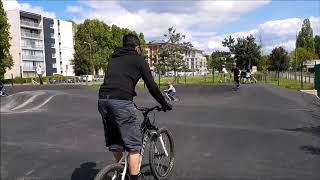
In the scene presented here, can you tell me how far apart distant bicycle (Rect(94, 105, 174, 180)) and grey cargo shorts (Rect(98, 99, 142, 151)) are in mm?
176

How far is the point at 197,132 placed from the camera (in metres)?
8.38

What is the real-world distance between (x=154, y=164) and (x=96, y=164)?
5.41 feet

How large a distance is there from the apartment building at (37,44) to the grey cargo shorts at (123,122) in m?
75.6

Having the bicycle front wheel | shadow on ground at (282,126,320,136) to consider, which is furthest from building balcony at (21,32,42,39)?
the bicycle front wheel

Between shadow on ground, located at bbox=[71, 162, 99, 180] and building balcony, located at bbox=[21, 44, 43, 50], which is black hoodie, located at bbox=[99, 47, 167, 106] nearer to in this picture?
shadow on ground, located at bbox=[71, 162, 99, 180]

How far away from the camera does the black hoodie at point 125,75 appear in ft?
13.8

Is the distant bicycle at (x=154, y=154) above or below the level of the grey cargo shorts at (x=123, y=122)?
below

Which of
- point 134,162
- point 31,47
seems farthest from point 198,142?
point 31,47

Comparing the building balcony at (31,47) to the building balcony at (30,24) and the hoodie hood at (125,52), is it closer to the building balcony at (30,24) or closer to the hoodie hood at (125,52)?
the building balcony at (30,24)

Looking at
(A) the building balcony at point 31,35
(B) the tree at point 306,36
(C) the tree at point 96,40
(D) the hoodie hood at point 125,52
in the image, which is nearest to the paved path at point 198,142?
(D) the hoodie hood at point 125,52

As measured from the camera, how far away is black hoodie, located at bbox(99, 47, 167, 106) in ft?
13.8

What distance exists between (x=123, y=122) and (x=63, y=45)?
10145cm

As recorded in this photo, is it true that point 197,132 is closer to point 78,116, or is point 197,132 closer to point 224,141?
point 224,141

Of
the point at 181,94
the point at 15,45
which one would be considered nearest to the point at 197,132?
the point at 181,94
